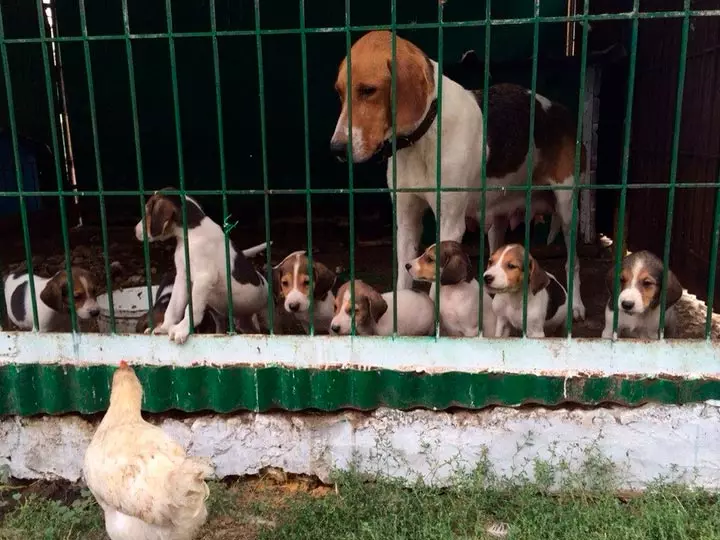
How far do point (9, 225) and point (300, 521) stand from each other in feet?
23.0

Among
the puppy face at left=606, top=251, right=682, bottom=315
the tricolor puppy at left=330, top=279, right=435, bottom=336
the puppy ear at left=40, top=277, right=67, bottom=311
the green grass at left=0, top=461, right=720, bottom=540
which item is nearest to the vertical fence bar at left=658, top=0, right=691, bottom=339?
the puppy face at left=606, top=251, right=682, bottom=315

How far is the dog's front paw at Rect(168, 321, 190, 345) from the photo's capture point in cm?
399

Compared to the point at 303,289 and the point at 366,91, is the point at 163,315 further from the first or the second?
the point at 366,91

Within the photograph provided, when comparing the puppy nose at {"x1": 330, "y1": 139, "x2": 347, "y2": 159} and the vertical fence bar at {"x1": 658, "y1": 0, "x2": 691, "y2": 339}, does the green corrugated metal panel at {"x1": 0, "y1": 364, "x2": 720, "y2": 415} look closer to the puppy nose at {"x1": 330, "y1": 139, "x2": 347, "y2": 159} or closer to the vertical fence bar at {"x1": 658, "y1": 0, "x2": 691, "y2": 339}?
the vertical fence bar at {"x1": 658, "y1": 0, "x2": 691, "y2": 339}

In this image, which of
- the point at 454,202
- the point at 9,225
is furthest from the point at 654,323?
the point at 9,225

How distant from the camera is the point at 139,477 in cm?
282

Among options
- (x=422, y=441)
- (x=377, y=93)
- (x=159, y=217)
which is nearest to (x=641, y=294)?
(x=422, y=441)

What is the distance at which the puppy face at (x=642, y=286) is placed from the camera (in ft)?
13.0

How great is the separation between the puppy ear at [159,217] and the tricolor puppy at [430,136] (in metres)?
1.20

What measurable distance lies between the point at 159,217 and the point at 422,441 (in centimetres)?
219

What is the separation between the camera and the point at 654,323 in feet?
13.8

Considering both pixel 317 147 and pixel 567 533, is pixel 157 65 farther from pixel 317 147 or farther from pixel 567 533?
pixel 567 533

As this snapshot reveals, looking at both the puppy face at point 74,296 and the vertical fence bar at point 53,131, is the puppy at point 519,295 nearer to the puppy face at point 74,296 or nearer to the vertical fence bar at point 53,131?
the vertical fence bar at point 53,131

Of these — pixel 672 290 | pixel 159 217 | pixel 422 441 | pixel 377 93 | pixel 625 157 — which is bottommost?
pixel 422 441
